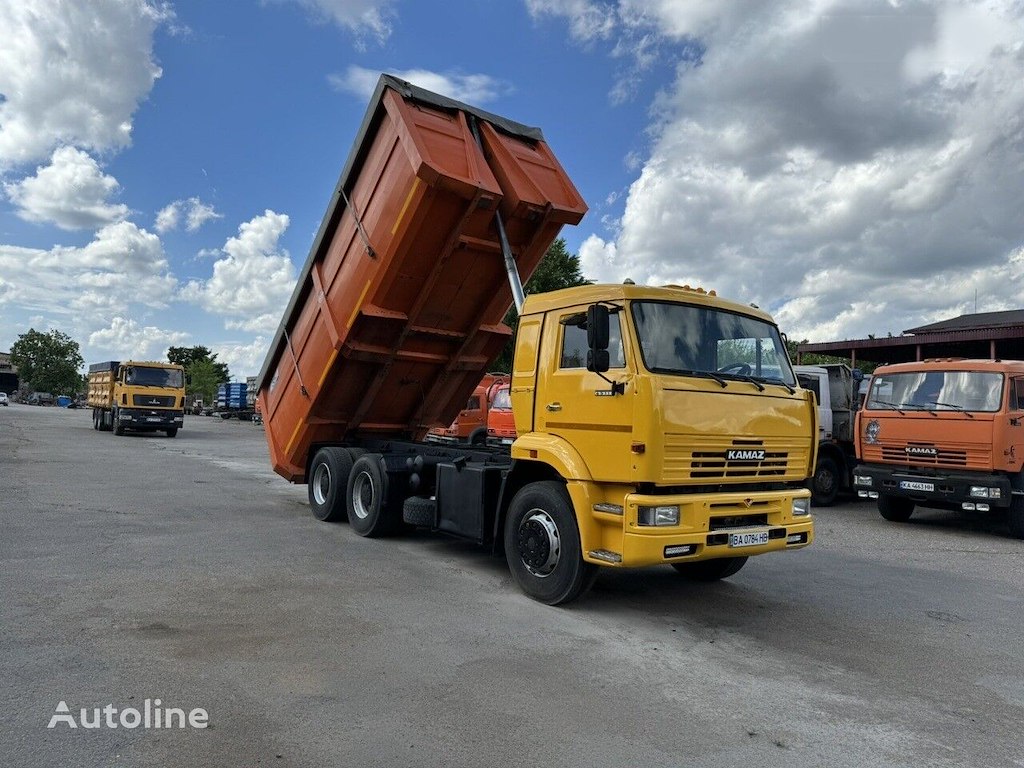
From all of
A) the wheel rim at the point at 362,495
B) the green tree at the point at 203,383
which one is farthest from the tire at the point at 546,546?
the green tree at the point at 203,383

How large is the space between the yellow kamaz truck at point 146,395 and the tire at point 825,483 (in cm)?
2311

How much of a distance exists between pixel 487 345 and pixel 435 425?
169cm

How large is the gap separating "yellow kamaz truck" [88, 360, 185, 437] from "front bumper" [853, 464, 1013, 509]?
24309 mm

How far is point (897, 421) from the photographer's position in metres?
11.1

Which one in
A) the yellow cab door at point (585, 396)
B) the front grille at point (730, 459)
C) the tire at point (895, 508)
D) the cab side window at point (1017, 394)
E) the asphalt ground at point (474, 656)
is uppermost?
the cab side window at point (1017, 394)

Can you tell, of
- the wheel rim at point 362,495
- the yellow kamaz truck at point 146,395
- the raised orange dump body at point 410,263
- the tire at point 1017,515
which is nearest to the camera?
the raised orange dump body at point 410,263

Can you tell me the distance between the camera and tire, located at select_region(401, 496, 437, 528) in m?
7.74

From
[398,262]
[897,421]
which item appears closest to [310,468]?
[398,262]

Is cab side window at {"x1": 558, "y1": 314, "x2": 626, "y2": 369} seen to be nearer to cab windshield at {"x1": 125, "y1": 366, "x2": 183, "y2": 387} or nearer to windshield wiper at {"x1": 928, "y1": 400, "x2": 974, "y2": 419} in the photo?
windshield wiper at {"x1": 928, "y1": 400, "x2": 974, "y2": 419}

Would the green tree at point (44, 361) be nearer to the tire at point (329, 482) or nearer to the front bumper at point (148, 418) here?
the front bumper at point (148, 418)

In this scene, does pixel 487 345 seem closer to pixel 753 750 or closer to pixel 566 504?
pixel 566 504

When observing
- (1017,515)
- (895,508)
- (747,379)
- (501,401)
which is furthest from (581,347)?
(501,401)
